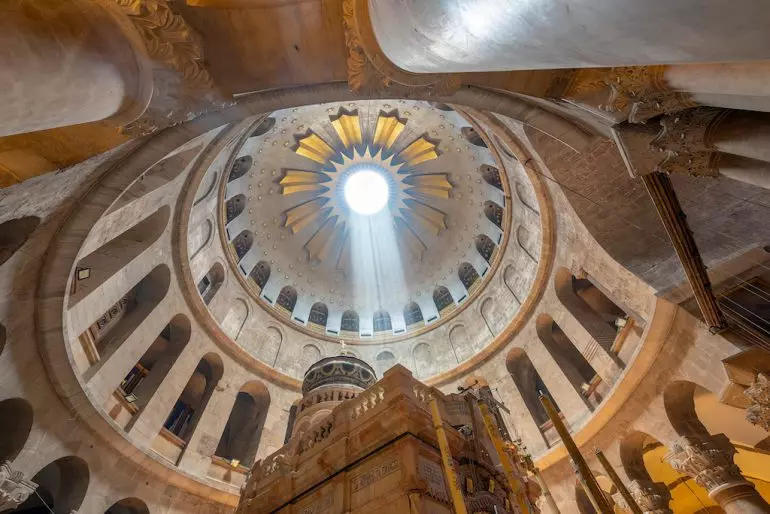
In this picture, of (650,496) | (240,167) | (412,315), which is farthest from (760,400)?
(240,167)

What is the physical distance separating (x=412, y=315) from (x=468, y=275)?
413 centimetres

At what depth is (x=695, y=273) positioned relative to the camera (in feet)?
21.2

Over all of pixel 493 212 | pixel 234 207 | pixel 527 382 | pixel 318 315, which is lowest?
pixel 527 382

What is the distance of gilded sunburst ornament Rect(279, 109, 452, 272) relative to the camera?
68.6 feet

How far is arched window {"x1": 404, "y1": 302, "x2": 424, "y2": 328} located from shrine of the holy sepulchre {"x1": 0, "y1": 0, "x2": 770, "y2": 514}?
1.72 meters

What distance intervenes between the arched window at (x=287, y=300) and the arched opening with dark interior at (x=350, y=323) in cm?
306

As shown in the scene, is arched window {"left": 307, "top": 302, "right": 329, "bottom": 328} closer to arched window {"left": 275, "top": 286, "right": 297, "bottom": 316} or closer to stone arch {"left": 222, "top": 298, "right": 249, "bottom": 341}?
arched window {"left": 275, "top": 286, "right": 297, "bottom": 316}

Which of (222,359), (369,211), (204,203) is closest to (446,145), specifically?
(369,211)

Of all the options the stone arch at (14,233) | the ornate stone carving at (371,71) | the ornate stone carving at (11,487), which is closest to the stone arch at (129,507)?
the ornate stone carving at (11,487)

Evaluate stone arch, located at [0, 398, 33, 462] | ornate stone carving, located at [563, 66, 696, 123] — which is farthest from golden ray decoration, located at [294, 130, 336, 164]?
ornate stone carving, located at [563, 66, 696, 123]

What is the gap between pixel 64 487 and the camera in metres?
9.23

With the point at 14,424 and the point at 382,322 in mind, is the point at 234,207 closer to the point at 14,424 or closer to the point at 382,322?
the point at 382,322

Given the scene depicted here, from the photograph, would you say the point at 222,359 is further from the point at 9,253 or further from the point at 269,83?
the point at 269,83

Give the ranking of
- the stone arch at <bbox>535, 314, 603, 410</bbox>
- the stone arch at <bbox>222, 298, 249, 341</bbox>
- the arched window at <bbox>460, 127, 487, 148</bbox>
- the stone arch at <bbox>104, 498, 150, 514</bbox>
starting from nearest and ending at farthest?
the stone arch at <bbox>104, 498, 150, 514</bbox> < the stone arch at <bbox>535, 314, 603, 410</bbox> < the stone arch at <bbox>222, 298, 249, 341</bbox> < the arched window at <bbox>460, 127, 487, 148</bbox>
